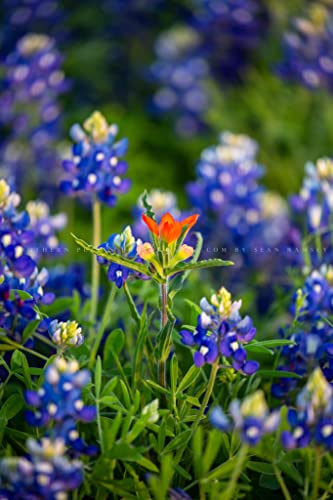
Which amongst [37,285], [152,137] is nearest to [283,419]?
[37,285]

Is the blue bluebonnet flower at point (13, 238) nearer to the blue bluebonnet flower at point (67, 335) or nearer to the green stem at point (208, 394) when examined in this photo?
the blue bluebonnet flower at point (67, 335)

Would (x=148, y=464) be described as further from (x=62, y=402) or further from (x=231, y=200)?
(x=231, y=200)

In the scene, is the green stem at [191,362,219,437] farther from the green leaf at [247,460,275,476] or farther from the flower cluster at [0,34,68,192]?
the flower cluster at [0,34,68,192]

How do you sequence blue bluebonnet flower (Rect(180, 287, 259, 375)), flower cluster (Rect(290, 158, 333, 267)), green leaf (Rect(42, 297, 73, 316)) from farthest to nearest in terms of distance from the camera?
1. flower cluster (Rect(290, 158, 333, 267))
2. green leaf (Rect(42, 297, 73, 316))
3. blue bluebonnet flower (Rect(180, 287, 259, 375))

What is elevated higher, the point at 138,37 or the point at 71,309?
the point at 71,309

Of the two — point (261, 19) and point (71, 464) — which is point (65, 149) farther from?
point (71, 464)

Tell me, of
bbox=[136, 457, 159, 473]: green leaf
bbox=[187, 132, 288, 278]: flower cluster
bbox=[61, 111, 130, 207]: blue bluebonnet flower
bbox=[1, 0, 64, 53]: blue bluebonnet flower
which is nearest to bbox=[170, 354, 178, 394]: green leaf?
bbox=[136, 457, 159, 473]: green leaf
